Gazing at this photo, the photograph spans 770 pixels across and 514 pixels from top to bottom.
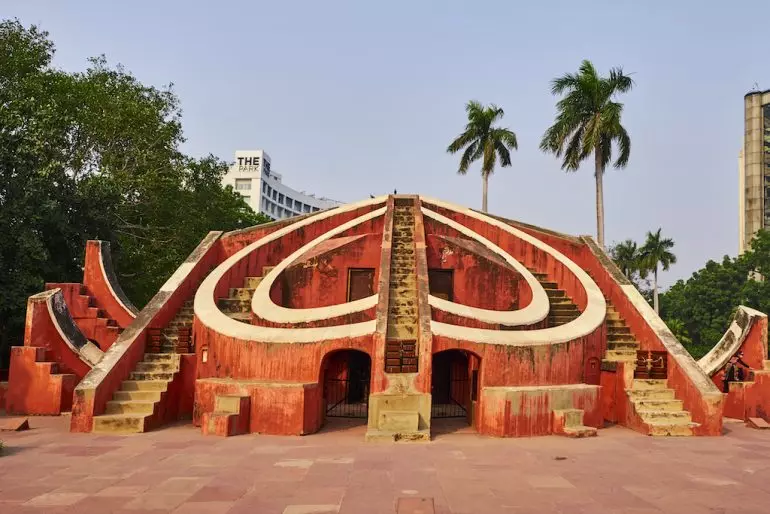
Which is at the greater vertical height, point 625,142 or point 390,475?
point 625,142

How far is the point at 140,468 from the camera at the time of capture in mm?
6145

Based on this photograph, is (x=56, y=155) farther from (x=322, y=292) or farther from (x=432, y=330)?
(x=432, y=330)

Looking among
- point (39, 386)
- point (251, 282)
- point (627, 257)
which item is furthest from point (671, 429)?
point (627, 257)

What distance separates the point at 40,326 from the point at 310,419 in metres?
5.10

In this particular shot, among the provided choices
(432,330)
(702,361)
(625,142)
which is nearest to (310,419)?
(432,330)

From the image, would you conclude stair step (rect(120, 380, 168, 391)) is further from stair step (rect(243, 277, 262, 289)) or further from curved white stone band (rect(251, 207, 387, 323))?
stair step (rect(243, 277, 262, 289))

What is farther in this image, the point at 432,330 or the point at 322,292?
the point at 322,292

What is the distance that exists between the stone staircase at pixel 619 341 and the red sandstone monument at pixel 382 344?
0.11 ft

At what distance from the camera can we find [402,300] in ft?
32.8

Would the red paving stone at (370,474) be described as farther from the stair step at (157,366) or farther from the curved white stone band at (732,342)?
the curved white stone band at (732,342)

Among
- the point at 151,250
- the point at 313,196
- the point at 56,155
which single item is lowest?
the point at 151,250

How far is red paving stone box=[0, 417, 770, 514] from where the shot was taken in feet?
16.2

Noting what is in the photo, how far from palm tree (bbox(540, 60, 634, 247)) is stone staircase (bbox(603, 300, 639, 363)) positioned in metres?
7.51

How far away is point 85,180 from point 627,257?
34.9 metres
